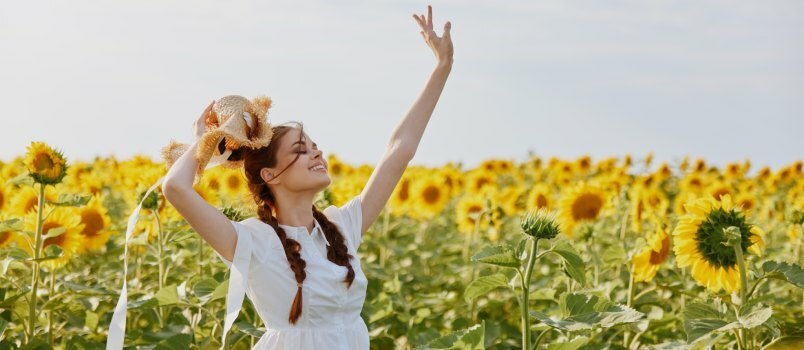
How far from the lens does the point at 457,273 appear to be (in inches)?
197

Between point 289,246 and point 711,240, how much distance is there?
4.30 ft

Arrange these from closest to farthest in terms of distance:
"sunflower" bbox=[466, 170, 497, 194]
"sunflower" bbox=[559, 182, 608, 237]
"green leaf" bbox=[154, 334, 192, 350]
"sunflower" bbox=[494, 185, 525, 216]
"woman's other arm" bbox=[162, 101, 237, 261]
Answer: "woman's other arm" bbox=[162, 101, 237, 261] → "green leaf" bbox=[154, 334, 192, 350] → "sunflower" bbox=[559, 182, 608, 237] → "sunflower" bbox=[494, 185, 525, 216] → "sunflower" bbox=[466, 170, 497, 194]

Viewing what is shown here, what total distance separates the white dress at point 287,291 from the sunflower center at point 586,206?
2875 millimetres

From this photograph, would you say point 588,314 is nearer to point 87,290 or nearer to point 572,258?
point 572,258

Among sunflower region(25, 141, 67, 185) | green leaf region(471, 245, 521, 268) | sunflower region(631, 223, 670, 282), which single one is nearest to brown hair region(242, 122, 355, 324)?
green leaf region(471, 245, 521, 268)

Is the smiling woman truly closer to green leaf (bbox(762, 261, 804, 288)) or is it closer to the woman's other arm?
the woman's other arm

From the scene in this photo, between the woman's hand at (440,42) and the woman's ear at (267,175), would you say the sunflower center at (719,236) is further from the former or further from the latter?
the woman's ear at (267,175)

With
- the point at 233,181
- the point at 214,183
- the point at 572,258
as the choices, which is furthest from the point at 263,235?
the point at 233,181

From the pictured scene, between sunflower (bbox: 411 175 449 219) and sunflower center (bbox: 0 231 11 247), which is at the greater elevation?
sunflower (bbox: 411 175 449 219)

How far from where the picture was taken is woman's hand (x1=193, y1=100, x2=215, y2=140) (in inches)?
97.3

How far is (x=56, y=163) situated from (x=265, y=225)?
51.3 inches

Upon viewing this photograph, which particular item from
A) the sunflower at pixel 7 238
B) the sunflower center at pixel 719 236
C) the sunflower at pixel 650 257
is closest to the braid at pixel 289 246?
the sunflower center at pixel 719 236

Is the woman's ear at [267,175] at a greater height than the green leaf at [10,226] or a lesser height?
greater

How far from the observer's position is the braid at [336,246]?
2.54m
